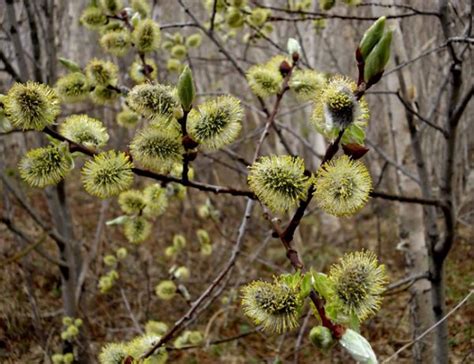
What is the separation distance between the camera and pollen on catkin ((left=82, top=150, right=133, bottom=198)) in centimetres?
115

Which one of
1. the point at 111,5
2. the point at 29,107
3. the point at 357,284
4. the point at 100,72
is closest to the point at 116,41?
the point at 111,5

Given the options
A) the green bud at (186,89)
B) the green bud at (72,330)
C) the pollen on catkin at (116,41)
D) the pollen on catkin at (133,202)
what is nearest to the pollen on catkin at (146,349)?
the pollen on catkin at (133,202)

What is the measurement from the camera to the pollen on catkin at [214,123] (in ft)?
3.91

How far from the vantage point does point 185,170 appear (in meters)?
1.19

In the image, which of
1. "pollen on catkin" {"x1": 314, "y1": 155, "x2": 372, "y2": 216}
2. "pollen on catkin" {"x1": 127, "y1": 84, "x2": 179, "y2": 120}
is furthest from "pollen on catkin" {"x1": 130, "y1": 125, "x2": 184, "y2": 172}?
"pollen on catkin" {"x1": 314, "y1": 155, "x2": 372, "y2": 216}

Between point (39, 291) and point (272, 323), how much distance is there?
5.33 metres

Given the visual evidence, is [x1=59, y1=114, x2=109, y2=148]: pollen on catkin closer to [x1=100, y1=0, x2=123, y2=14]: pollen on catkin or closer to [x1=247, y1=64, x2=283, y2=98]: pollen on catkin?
[x1=247, y1=64, x2=283, y2=98]: pollen on catkin

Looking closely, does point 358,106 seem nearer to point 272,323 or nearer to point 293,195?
point 293,195

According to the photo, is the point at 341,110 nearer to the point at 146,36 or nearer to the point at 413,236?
the point at 146,36

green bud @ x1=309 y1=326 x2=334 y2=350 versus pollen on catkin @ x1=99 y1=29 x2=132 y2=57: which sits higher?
pollen on catkin @ x1=99 y1=29 x2=132 y2=57

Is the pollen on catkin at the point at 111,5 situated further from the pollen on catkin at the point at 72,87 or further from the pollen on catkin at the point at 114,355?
the pollen on catkin at the point at 114,355

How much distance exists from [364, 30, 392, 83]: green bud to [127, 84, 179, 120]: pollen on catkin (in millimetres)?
450

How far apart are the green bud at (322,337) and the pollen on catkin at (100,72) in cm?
120

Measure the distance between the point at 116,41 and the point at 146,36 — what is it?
0.18 m
